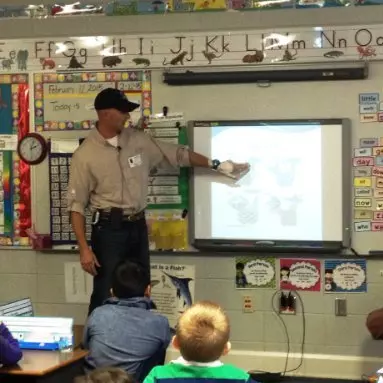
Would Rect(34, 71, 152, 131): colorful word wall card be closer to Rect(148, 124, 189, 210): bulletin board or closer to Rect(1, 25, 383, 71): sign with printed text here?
Rect(1, 25, 383, 71): sign with printed text

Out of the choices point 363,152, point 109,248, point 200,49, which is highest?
point 200,49

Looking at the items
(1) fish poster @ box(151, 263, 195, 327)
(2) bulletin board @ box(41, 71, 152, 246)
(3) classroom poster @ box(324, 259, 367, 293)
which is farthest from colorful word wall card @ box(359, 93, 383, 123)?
(2) bulletin board @ box(41, 71, 152, 246)

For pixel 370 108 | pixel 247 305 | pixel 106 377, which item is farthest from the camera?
pixel 247 305

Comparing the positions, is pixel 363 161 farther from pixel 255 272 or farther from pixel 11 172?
pixel 11 172

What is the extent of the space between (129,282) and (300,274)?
168 cm

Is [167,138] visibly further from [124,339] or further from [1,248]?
[124,339]

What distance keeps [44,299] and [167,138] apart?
56.7 inches

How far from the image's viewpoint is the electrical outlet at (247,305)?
4734 millimetres

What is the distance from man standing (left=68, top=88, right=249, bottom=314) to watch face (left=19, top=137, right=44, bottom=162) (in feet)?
2.09

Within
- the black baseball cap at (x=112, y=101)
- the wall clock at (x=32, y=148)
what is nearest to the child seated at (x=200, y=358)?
the black baseball cap at (x=112, y=101)

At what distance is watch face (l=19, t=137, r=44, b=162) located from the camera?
16.0 ft

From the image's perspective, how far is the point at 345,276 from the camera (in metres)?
4.61

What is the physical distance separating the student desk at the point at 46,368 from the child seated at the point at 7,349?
1.5 inches

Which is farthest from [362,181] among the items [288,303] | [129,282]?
[129,282]
